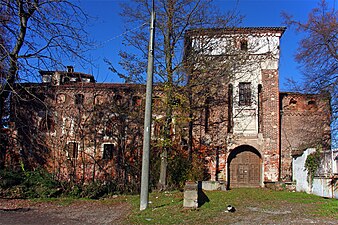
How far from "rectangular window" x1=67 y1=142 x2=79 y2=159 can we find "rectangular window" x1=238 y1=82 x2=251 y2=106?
12.1m

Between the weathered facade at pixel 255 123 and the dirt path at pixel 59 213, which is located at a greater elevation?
the weathered facade at pixel 255 123

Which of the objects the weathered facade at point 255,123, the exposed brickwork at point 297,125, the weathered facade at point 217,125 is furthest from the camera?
the weathered facade at point 255,123

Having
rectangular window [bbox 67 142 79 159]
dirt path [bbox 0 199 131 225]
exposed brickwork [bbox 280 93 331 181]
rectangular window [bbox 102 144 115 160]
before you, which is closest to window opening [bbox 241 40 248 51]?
exposed brickwork [bbox 280 93 331 181]

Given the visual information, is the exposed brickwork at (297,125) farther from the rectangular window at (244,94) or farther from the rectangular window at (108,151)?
the rectangular window at (108,151)

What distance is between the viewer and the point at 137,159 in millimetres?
23672

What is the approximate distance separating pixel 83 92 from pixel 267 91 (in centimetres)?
1348

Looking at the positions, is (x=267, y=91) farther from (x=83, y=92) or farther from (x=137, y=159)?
(x=83, y=92)

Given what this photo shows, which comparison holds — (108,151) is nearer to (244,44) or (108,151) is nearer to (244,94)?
(244,94)

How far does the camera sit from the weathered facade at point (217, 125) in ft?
78.7

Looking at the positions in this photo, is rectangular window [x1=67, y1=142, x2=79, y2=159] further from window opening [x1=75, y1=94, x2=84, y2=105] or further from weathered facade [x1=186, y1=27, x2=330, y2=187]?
weathered facade [x1=186, y1=27, x2=330, y2=187]

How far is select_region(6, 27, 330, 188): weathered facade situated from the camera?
78.7 feet

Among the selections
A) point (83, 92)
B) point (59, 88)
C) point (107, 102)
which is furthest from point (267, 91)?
point (59, 88)

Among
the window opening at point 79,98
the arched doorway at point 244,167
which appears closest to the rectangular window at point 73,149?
the window opening at point 79,98

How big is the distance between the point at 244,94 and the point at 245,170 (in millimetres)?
5533
